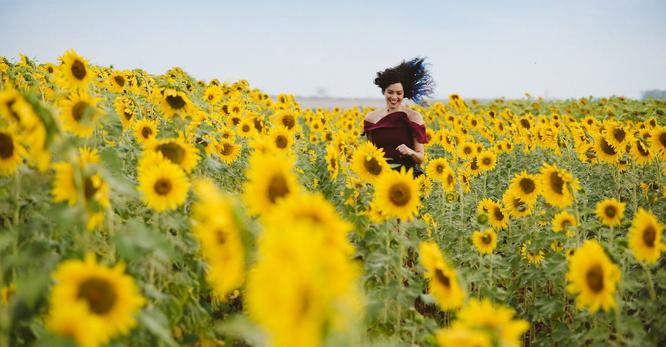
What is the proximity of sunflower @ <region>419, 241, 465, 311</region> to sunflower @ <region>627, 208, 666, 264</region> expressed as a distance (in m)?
1.04

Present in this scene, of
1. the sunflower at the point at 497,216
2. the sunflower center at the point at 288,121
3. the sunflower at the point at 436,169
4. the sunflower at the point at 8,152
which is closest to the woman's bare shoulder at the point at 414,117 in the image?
the sunflower at the point at 436,169

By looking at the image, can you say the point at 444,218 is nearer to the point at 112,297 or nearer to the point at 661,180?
the point at 661,180

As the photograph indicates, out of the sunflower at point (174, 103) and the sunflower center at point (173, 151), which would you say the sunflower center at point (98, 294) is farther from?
the sunflower at point (174, 103)

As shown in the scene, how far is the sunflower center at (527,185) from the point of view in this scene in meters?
3.86

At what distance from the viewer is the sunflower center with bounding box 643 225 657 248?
95.1 inches

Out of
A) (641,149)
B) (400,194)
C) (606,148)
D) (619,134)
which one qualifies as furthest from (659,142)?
(400,194)

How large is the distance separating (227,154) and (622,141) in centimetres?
375

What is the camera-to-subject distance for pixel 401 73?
230 inches

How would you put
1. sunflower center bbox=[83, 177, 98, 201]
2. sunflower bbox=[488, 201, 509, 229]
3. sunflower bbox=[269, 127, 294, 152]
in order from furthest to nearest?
1. sunflower bbox=[488, 201, 509, 229]
2. sunflower bbox=[269, 127, 294, 152]
3. sunflower center bbox=[83, 177, 98, 201]

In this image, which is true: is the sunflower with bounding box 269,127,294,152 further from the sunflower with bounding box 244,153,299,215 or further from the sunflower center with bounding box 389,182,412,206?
the sunflower with bounding box 244,153,299,215

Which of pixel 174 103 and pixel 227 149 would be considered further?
pixel 227 149

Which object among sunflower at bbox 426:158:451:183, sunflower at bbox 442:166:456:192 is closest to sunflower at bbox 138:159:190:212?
sunflower at bbox 442:166:456:192

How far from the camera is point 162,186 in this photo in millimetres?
2152

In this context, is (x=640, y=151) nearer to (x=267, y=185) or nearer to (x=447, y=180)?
(x=447, y=180)
